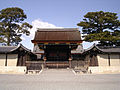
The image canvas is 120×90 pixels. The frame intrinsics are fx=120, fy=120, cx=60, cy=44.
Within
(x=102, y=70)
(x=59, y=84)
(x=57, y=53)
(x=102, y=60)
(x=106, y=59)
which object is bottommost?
(x=102, y=70)

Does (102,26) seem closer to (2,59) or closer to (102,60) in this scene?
(102,60)

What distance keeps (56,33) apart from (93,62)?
825cm

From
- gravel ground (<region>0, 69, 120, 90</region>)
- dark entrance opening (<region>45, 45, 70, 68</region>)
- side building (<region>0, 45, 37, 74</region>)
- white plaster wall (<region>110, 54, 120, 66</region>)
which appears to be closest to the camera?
gravel ground (<region>0, 69, 120, 90</region>)

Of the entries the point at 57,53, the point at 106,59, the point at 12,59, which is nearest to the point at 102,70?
the point at 106,59

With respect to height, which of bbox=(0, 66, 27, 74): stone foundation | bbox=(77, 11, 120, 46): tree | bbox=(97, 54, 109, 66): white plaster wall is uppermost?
bbox=(77, 11, 120, 46): tree

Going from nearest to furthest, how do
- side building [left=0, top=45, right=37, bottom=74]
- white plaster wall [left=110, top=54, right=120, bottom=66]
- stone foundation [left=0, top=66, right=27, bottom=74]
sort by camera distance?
stone foundation [left=0, top=66, right=27, bottom=74], side building [left=0, top=45, right=37, bottom=74], white plaster wall [left=110, top=54, right=120, bottom=66]

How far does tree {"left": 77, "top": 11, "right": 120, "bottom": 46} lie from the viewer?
21500 millimetres

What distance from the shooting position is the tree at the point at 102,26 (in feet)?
70.5

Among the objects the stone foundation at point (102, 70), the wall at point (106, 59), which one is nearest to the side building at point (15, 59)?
the stone foundation at point (102, 70)

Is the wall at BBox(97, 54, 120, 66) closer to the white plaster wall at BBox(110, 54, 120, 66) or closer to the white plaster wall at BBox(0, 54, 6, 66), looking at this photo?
the white plaster wall at BBox(110, 54, 120, 66)

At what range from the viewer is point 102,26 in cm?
2372

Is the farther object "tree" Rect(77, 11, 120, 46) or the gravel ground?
"tree" Rect(77, 11, 120, 46)

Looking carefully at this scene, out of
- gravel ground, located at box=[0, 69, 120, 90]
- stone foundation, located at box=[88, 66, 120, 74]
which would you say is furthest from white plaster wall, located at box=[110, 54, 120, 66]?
gravel ground, located at box=[0, 69, 120, 90]

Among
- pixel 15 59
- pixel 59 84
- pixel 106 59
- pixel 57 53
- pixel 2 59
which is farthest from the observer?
pixel 57 53
